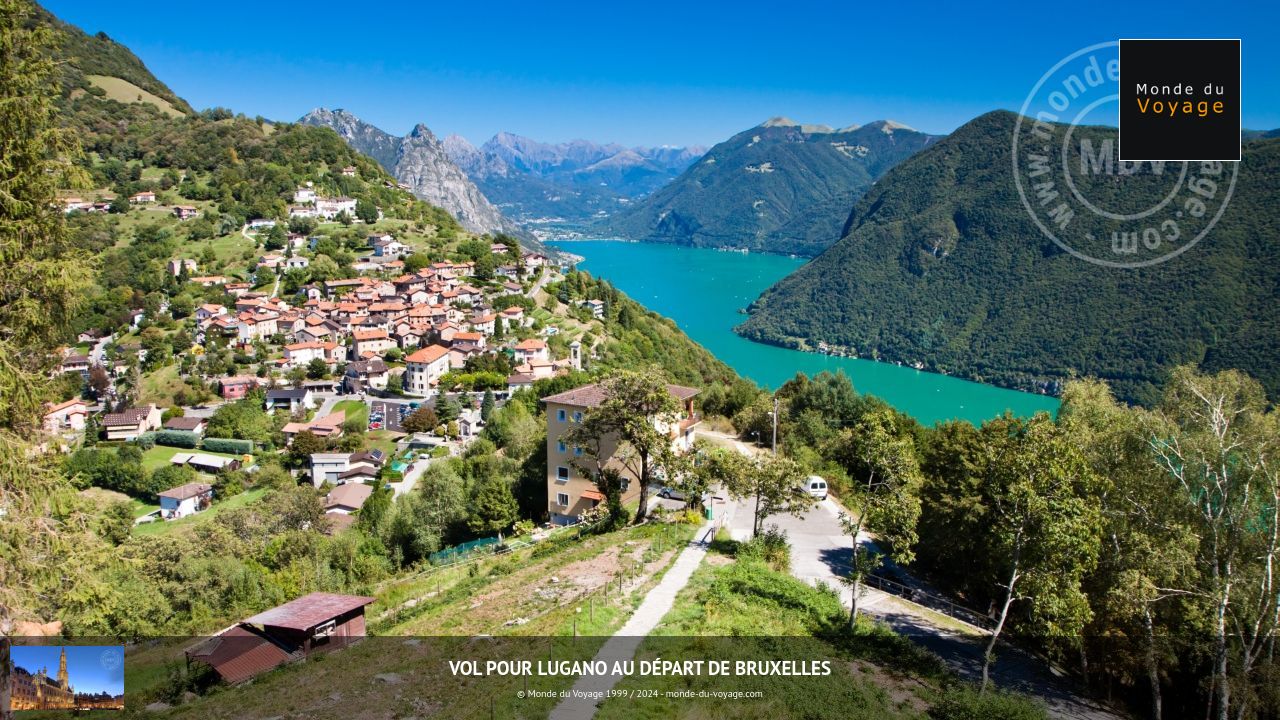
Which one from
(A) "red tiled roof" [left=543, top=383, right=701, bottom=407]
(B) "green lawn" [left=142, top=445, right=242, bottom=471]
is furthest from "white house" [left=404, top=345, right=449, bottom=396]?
(A) "red tiled roof" [left=543, top=383, right=701, bottom=407]

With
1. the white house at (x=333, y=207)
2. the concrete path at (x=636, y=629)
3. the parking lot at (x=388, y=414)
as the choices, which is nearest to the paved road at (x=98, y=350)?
the parking lot at (x=388, y=414)

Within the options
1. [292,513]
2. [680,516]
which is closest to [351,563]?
[292,513]

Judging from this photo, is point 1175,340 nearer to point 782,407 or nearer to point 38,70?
point 782,407

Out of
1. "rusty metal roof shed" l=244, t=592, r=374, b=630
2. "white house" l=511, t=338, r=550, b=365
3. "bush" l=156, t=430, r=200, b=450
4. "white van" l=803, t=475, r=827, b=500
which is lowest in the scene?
"bush" l=156, t=430, r=200, b=450

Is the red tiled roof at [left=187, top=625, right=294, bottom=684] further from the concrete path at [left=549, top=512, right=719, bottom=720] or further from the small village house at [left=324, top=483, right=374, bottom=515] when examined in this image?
the small village house at [left=324, top=483, right=374, bottom=515]

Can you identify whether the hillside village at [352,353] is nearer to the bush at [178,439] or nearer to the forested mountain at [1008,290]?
the bush at [178,439]

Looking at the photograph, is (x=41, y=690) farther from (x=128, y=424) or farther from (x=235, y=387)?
(x=235, y=387)
